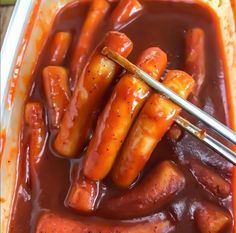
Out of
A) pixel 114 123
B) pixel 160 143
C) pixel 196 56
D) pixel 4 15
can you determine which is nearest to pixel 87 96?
pixel 114 123

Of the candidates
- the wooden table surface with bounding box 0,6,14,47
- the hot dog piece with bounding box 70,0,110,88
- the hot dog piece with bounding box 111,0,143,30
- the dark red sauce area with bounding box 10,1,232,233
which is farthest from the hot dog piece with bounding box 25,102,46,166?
the wooden table surface with bounding box 0,6,14,47

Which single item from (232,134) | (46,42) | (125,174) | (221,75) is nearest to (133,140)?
(125,174)

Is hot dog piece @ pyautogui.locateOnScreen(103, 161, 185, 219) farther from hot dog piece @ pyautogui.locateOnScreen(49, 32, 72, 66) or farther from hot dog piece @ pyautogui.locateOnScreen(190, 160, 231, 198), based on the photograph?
hot dog piece @ pyautogui.locateOnScreen(49, 32, 72, 66)

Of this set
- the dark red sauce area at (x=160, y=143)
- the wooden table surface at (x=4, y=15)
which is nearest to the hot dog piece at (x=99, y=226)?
the dark red sauce area at (x=160, y=143)

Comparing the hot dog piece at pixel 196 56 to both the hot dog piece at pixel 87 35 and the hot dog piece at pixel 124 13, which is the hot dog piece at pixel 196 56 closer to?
the hot dog piece at pixel 124 13

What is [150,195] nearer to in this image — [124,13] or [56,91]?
[56,91]
